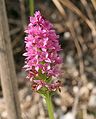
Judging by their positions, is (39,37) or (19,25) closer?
(39,37)

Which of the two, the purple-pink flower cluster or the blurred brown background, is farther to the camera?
the blurred brown background

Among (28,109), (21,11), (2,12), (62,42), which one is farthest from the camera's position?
(62,42)

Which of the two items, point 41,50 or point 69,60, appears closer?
point 41,50

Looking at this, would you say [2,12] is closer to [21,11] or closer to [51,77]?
[51,77]

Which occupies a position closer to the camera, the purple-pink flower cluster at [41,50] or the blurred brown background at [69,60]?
the purple-pink flower cluster at [41,50]

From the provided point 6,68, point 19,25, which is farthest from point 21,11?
point 6,68

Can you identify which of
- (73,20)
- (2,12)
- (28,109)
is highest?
(73,20)

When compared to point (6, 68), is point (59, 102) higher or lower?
lower

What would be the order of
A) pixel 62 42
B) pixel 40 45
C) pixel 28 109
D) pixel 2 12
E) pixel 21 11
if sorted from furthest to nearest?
1. pixel 62 42
2. pixel 21 11
3. pixel 28 109
4. pixel 2 12
5. pixel 40 45
